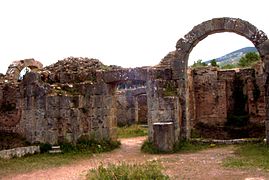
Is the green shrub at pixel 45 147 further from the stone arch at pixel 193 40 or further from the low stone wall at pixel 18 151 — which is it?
the stone arch at pixel 193 40

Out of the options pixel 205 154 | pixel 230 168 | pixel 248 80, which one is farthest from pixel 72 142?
pixel 248 80

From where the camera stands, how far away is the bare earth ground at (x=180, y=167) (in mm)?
9148

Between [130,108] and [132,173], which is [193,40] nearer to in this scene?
[132,173]

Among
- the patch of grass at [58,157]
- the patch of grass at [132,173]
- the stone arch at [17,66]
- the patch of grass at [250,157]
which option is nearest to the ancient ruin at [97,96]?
the patch of grass at [58,157]

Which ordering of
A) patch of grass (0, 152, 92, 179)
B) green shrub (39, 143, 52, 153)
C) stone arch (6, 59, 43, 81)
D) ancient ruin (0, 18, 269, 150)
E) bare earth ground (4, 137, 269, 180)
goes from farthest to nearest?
stone arch (6, 59, 43, 81)
ancient ruin (0, 18, 269, 150)
green shrub (39, 143, 52, 153)
patch of grass (0, 152, 92, 179)
bare earth ground (4, 137, 269, 180)

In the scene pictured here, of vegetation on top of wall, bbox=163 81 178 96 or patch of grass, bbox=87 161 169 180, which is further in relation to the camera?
vegetation on top of wall, bbox=163 81 178 96

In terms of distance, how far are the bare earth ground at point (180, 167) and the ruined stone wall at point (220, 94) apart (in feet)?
20.0

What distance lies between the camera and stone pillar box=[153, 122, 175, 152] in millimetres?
13117

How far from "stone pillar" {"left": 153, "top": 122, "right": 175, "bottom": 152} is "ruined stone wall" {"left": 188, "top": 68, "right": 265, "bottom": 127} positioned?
5.87 m

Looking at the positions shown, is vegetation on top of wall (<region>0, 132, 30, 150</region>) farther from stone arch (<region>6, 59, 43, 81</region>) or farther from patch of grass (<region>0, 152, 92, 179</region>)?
stone arch (<region>6, 59, 43, 81</region>)

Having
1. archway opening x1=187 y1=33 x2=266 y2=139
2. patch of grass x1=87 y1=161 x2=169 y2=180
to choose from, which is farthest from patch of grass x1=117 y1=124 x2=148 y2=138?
patch of grass x1=87 y1=161 x2=169 y2=180

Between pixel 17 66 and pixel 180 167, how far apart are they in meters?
11.5

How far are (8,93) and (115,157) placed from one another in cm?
564

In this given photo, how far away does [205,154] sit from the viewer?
12430mm
